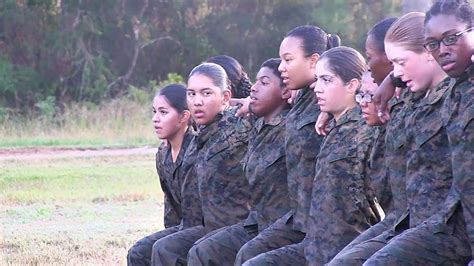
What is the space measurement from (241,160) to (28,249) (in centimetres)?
334

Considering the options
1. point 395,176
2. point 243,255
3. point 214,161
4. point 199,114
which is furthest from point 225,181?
point 395,176

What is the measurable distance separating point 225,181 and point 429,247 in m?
2.58

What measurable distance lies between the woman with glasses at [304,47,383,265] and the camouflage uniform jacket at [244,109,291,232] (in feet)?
1.94

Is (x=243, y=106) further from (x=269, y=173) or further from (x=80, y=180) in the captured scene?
(x=80, y=180)

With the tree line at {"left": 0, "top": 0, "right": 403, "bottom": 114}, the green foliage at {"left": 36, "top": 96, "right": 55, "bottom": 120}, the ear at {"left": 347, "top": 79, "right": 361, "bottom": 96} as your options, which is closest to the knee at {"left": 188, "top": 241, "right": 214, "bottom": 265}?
the ear at {"left": 347, "top": 79, "right": 361, "bottom": 96}

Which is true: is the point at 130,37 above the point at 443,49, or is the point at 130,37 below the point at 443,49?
below

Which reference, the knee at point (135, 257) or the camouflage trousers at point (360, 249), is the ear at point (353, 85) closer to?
the camouflage trousers at point (360, 249)

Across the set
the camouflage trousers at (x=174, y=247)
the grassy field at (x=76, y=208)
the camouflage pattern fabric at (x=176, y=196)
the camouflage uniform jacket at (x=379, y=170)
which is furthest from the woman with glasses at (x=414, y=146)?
the grassy field at (x=76, y=208)

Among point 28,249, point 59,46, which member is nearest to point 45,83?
point 59,46

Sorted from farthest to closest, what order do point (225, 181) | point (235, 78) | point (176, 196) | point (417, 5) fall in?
point (417, 5)
point (176, 196)
point (235, 78)
point (225, 181)

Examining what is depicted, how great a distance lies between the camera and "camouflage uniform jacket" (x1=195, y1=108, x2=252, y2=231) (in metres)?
7.34

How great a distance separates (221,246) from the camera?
697cm

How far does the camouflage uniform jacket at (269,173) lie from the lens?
6.78 meters

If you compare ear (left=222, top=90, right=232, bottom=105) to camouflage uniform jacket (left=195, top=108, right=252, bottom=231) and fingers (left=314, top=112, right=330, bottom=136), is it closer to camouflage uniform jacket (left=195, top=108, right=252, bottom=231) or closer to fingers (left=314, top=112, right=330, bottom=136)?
camouflage uniform jacket (left=195, top=108, right=252, bottom=231)
